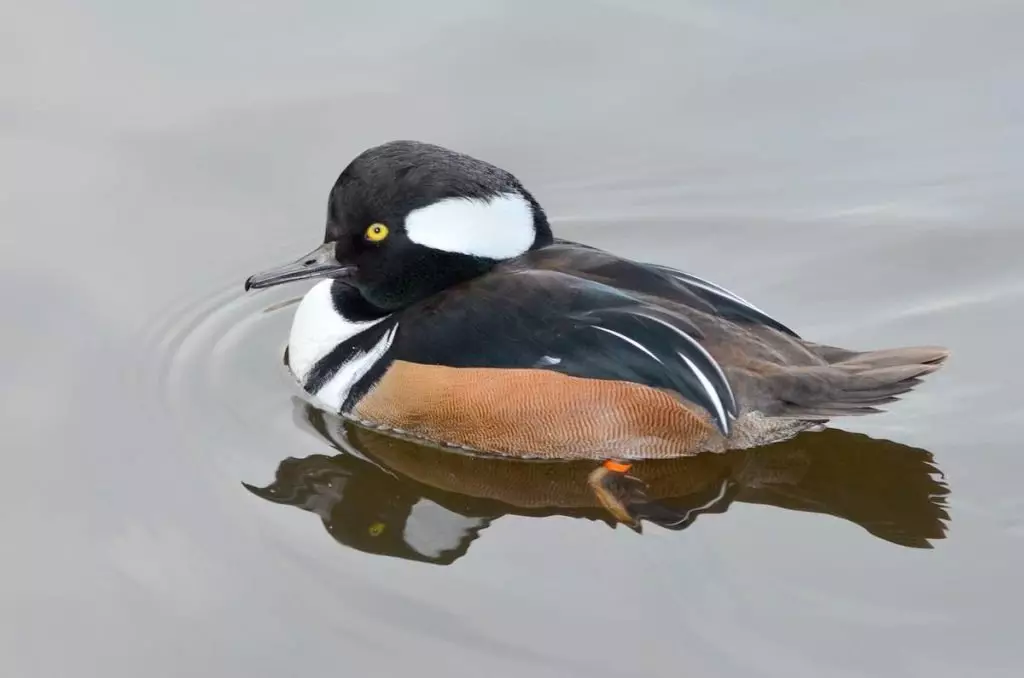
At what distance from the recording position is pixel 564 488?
6.09 metres

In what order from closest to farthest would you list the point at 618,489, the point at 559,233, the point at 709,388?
the point at 709,388, the point at 618,489, the point at 559,233

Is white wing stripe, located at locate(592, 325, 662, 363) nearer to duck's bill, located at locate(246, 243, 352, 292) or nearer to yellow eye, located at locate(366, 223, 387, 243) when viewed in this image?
yellow eye, located at locate(366, 223, 387, 243)

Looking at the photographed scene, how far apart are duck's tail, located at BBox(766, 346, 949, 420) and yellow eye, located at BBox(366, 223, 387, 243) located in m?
1.80

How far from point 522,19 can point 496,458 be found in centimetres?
453

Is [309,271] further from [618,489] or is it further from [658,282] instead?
[618,489]

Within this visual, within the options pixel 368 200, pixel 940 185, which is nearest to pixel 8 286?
pixel 368 200

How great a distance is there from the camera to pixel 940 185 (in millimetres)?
8336

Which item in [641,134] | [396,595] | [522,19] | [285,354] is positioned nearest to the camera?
[396,595]

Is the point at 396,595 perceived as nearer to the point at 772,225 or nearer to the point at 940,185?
the point at 772,225

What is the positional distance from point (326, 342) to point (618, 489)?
61.2 inches

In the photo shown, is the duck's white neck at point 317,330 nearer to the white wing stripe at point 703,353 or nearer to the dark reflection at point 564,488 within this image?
the dark reflection at point 564,488

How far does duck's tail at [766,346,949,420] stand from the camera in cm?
594

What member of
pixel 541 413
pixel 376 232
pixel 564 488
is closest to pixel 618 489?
pixel 564 488

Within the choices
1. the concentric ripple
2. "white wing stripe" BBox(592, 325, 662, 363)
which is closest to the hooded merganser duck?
"white wing stripe" BBox(592, 325, 662, 363)
